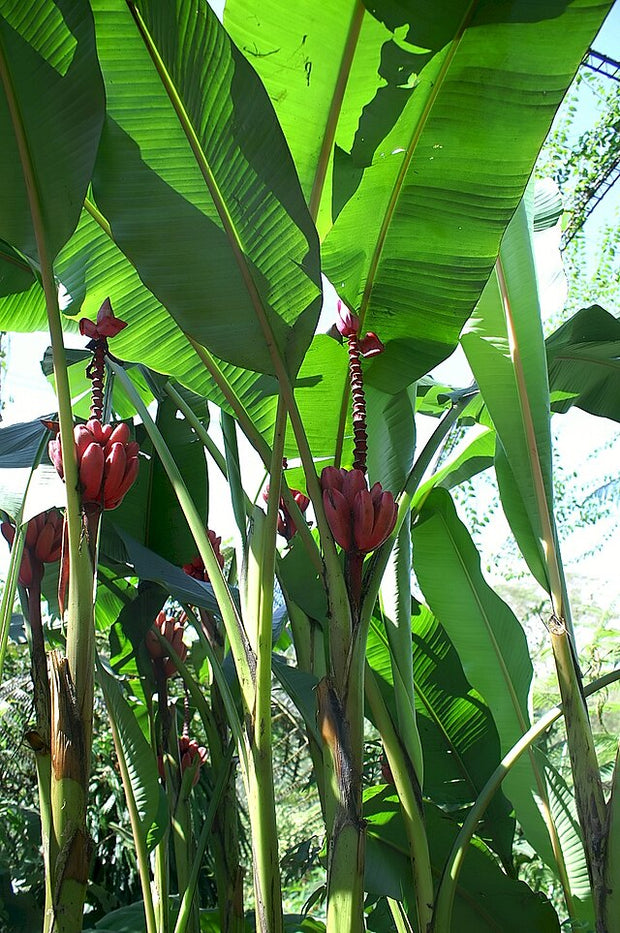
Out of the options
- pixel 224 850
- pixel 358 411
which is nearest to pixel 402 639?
pixel 358 411

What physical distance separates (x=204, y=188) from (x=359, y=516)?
1.41 feet

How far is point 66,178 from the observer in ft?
2.90

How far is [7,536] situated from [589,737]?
88 cm

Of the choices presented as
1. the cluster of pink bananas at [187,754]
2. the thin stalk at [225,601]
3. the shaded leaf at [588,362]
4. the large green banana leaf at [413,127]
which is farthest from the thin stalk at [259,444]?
the cluster of pink bananas at [187,754]

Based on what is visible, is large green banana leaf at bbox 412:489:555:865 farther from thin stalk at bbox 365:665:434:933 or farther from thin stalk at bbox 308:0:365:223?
thin stalk at bbox 308:0:365:223

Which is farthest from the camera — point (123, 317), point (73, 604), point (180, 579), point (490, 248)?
point (123, 317)

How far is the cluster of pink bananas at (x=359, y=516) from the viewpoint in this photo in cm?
89

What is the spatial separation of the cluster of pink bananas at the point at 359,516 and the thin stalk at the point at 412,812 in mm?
185

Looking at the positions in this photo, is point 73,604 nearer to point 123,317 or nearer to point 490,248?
point 123,317

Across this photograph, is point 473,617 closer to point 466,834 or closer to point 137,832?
point 466,834

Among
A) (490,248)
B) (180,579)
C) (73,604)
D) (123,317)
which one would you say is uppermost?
(123,317)

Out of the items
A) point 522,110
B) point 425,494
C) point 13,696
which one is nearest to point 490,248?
point 522,110

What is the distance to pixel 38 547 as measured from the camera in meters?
1.09

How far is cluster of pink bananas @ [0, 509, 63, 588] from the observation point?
108cm
